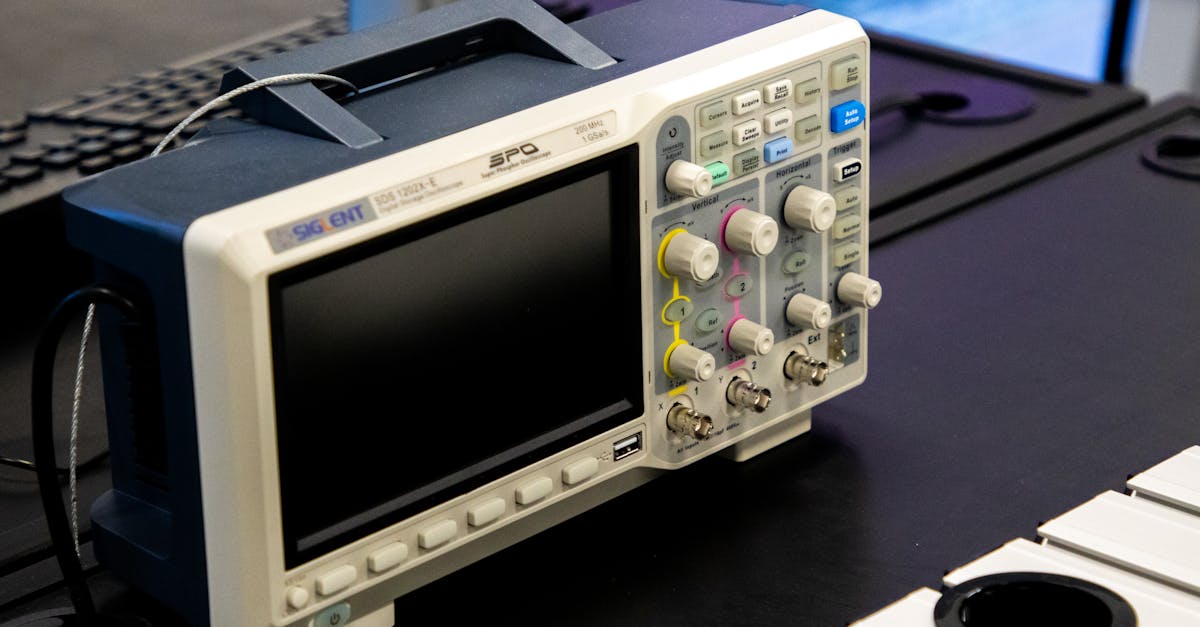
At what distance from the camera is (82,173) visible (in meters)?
1.13

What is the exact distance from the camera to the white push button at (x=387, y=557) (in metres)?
0.77

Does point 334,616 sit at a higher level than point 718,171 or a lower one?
lower

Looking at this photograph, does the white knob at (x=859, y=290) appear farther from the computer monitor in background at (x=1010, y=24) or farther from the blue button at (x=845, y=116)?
the computer monitor in background at (x=1010, y=24)

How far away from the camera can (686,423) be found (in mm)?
894

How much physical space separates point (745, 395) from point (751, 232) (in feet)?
0.32

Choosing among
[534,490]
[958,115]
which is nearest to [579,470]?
[534,490]

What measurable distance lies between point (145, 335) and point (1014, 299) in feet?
2.08

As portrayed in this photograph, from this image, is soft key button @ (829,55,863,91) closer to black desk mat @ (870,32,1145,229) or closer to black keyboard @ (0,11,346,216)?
black desk mat @ (870,32,1145,229)

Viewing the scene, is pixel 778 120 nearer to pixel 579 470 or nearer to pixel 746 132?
pixel 746 132

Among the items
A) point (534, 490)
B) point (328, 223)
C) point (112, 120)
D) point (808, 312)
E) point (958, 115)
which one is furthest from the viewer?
point (958, 115)

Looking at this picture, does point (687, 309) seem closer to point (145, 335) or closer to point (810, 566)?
point (810, 566)

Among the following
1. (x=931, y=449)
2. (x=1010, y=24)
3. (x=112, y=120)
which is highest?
(x=112, y=120)

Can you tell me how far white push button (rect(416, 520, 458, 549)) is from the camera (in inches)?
31.0

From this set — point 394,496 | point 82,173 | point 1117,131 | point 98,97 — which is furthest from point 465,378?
point 1117,131
